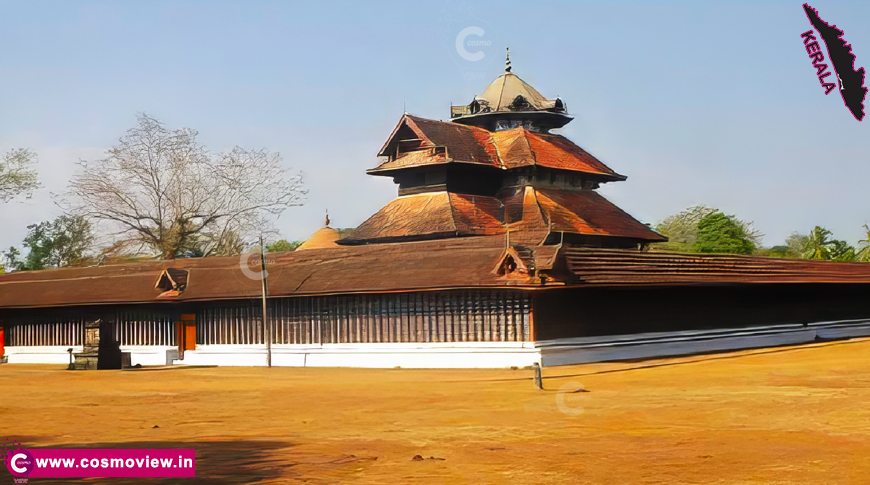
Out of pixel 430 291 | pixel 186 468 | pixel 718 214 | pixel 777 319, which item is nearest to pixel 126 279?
pixel 430 291

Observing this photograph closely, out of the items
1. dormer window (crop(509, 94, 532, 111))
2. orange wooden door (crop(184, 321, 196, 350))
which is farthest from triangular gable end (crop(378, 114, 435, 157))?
orange wooden door (crop(184, 321, 196, 350))

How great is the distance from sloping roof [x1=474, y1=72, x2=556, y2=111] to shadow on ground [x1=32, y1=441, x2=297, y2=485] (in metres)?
35.1

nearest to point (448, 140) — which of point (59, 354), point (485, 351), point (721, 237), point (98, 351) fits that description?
point (485, 351)

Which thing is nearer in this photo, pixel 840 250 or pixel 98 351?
pixel 98 351

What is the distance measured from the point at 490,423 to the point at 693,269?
1895cm

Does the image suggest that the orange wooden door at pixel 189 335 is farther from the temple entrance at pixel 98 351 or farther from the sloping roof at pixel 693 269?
the sloping roof at pixel 693 269

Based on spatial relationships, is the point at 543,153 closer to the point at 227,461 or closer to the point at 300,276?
the point at 300,276

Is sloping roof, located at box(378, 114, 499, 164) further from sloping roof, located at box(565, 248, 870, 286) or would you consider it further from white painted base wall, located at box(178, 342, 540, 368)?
white painted base wall, located at box(178, 342, 540, 368)

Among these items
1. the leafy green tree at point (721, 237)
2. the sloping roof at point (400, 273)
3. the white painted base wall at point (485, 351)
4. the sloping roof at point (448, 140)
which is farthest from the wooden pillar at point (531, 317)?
the leafy green tree at point (721, 237)

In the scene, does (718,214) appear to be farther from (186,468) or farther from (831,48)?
(186,468)

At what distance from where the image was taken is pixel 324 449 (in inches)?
481

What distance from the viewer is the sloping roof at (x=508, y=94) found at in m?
46.4

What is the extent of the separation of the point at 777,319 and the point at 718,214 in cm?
3982

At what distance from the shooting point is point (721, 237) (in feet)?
235
